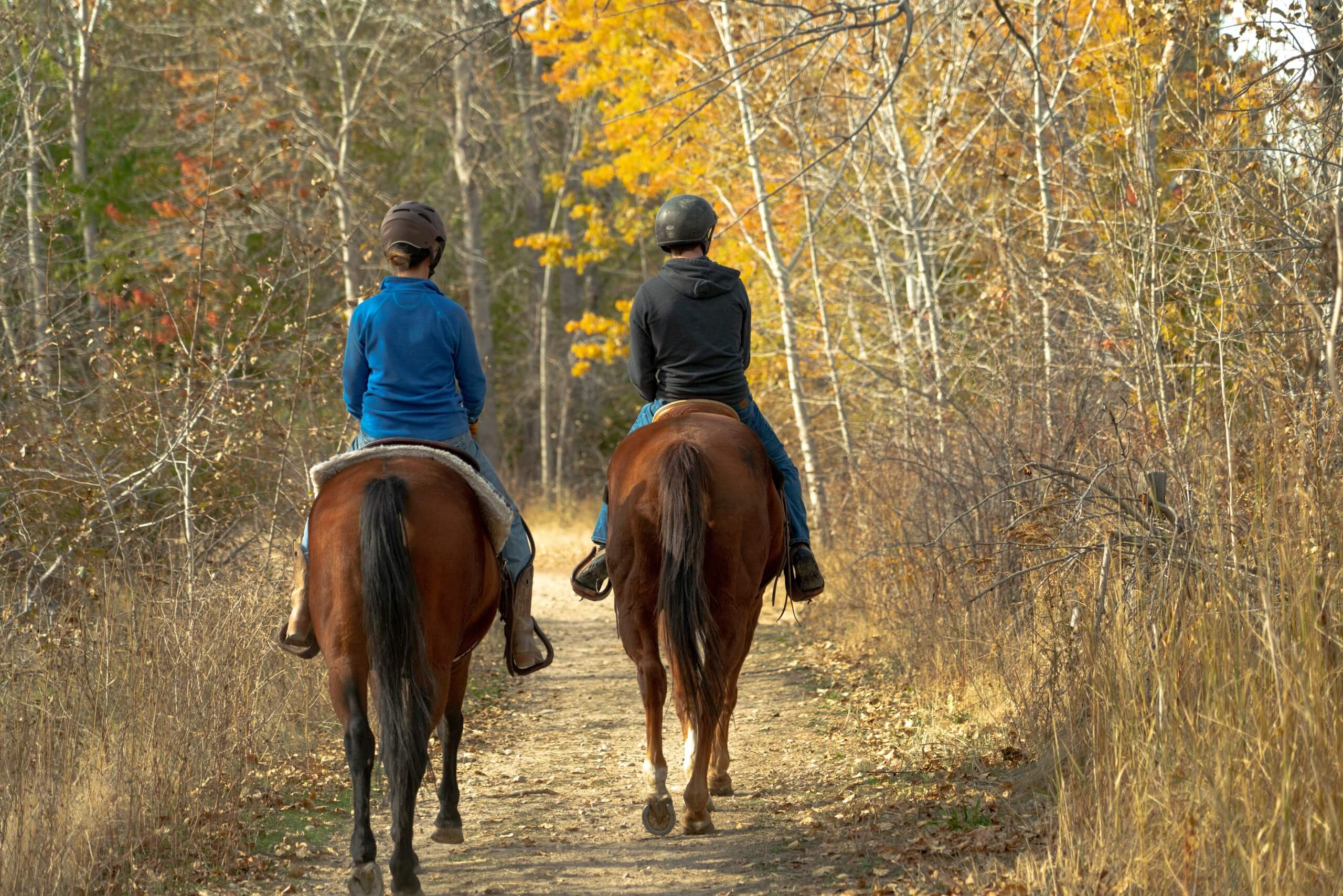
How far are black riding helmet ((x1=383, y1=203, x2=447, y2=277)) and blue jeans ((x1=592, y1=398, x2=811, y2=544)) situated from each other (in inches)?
53.4

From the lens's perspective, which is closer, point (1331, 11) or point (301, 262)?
point (1331, 11)

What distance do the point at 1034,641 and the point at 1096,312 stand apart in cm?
342

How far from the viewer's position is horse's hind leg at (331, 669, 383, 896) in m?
4.94

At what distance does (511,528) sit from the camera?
5930mm

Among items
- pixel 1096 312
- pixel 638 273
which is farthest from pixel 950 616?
pixel 638 273

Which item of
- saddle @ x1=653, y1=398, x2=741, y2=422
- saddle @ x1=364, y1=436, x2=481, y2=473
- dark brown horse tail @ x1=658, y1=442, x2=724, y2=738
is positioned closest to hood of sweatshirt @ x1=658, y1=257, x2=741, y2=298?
saddle @ x1=653, y1=398, x2=741, y2=422

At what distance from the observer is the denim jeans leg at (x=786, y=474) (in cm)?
659

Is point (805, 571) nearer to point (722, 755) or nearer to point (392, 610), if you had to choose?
point (722, 755)

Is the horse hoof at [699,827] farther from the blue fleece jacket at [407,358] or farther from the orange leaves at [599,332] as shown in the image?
the orange leaves at [599,332]

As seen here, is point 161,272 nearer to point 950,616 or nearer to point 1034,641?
point 950,616

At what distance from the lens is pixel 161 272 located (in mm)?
18406

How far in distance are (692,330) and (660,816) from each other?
2314 millimetres

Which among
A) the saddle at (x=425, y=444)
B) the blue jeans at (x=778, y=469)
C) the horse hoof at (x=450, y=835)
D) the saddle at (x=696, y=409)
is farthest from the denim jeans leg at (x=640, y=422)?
the horse hoof at (x=450, y=835)

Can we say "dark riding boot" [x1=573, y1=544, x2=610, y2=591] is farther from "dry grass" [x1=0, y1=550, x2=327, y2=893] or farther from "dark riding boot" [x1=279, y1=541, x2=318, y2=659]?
"dry grass" [x1=0, y1=550, x2=327, y2=893]
